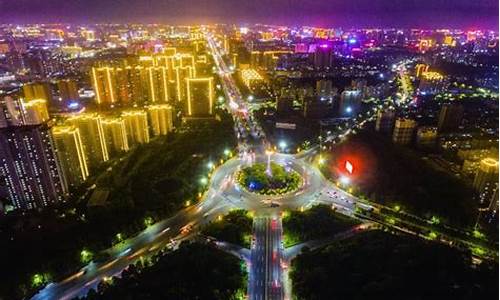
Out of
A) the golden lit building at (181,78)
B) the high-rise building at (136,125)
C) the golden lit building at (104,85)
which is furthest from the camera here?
the golden lit building at (181,78)

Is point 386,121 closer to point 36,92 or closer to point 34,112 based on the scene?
point 34,112

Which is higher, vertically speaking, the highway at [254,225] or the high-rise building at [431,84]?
the high-rise building at [431,84]

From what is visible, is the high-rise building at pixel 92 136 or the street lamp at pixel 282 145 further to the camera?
the street lamp at pixel 282 145

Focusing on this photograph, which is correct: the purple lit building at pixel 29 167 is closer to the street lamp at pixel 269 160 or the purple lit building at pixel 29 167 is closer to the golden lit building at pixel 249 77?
the street lamp at pixel 269 160

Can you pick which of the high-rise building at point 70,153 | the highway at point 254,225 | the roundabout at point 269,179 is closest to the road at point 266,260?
the highway at point 254,225

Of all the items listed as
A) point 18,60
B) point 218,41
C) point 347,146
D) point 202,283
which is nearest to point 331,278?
point 202,283

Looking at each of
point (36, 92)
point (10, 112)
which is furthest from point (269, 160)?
point (36, 92)
